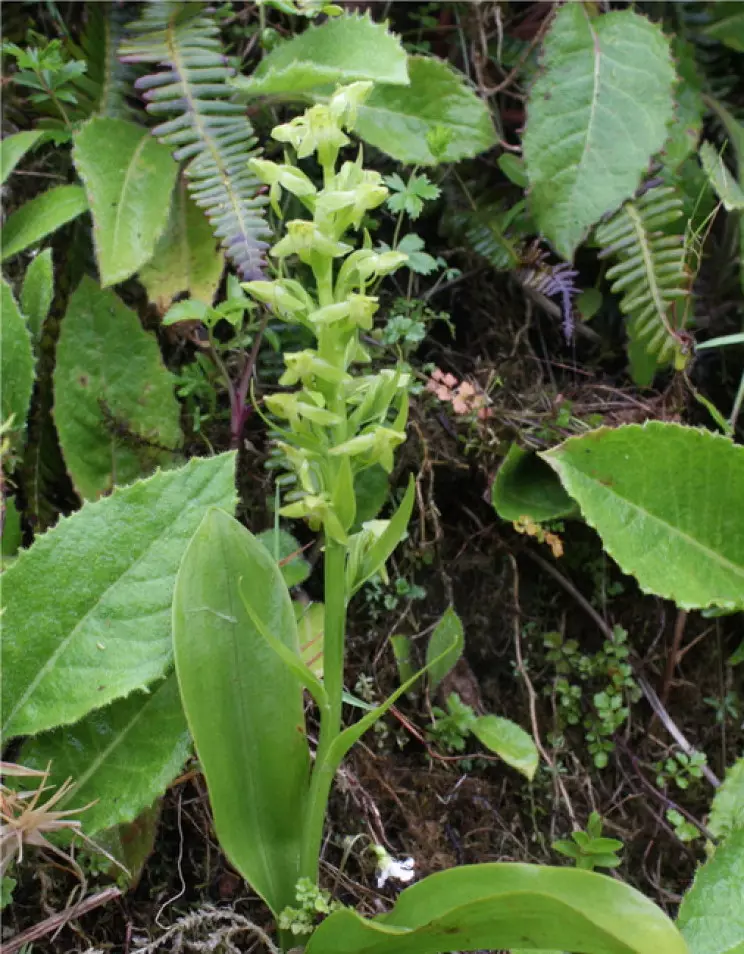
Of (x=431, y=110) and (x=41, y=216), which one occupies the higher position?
(x=431, y=110)

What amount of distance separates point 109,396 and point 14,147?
493 mm

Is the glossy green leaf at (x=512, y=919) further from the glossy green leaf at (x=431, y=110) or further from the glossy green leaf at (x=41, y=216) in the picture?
the glossy green leaf at (x=431, y=110)

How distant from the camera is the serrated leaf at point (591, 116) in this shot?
1662 millimetres

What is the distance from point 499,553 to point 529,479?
172 millimetres

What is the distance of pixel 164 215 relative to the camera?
1.51 m

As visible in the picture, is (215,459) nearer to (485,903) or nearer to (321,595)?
(321,595)

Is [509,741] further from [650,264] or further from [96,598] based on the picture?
[650,264]

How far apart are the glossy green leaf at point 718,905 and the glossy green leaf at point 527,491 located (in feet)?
2.03

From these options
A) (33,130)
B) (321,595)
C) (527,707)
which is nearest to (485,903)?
(321,595)

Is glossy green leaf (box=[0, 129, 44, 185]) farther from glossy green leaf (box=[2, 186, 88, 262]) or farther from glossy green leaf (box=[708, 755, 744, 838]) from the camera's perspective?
glossy green leaf (box=[708, 755, 744, 838])

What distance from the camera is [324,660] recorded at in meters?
1.06

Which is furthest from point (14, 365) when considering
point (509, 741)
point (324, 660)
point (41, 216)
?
point (509, 741)

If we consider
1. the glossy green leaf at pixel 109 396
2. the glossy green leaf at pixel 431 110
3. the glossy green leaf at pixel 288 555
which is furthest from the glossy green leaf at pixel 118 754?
the glossy green leaf at pixel 431 110

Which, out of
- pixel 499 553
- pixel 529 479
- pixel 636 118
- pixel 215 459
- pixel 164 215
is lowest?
pixel 499 553
